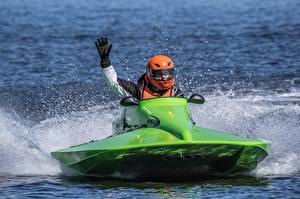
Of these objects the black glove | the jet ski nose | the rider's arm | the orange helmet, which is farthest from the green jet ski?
the black glove

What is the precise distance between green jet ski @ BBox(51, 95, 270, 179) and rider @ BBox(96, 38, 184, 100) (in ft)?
1.09

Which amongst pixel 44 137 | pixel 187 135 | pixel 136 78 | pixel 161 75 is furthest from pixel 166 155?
pixel 136 78

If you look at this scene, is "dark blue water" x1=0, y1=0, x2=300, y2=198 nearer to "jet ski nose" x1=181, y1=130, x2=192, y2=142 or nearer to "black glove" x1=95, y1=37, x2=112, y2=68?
"jet ski nose" x1=181, y1=130, x2=192, y2=142

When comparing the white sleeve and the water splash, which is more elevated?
the white sleeve

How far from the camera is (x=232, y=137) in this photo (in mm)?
11938

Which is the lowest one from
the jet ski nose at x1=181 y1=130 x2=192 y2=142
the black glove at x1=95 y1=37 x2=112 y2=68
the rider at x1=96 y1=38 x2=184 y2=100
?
the jet ski nose at x1=181 y1=130 x2=192 y2=142

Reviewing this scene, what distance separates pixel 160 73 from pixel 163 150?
162cm

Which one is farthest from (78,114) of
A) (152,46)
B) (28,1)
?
(28,1)

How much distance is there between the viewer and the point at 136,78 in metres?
21.1

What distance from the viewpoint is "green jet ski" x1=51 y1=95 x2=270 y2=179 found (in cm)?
1152

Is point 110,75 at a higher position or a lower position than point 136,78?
lower

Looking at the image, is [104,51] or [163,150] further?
[104,51]

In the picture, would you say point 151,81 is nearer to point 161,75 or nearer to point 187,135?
point 161,75

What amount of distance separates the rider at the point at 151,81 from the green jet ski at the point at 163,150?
0.33m
